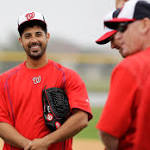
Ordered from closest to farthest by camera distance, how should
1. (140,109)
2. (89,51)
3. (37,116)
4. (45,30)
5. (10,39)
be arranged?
(140,109)
(37,116)
(45,30)
(89,51)
(10,39)

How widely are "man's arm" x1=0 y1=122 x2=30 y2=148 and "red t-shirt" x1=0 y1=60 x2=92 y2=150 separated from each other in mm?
47

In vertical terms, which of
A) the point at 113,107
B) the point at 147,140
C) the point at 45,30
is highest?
the point at 45,30

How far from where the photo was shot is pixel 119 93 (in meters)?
→ 1.84

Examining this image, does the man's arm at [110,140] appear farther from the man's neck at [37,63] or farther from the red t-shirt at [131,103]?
the man's neck at [37,63]

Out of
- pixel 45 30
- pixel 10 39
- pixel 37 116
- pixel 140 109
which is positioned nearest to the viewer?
pixel 140 109

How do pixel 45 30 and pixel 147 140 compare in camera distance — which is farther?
pixel 45 30

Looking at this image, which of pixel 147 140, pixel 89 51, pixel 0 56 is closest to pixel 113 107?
pixel 147 140

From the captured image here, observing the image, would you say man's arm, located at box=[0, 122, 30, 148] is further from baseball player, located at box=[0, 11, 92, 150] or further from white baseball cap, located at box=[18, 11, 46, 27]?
white baseball cap, located at box=[18, 11, 46, 27]

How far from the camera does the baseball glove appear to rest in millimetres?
2803

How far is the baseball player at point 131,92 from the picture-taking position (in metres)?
1.82

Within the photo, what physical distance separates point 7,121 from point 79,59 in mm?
11433

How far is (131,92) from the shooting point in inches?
71.5

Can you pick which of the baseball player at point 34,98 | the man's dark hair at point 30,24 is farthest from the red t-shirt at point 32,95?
the man's dark hair at point 30,24

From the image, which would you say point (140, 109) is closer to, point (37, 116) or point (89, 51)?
point (37, 116)
